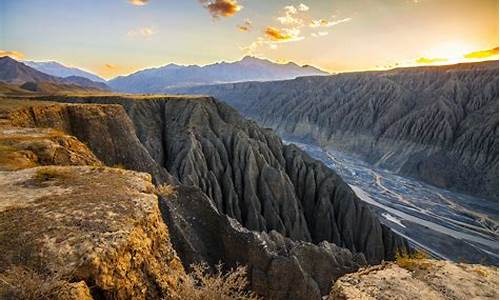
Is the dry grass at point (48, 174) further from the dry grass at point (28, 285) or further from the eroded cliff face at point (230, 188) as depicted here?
the dry grass at point (28, 285)

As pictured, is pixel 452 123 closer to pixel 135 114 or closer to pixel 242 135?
pixel 242 135

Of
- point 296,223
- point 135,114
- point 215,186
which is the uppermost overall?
point 135,114

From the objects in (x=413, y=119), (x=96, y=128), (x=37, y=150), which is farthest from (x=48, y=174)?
(x=413, y=119)

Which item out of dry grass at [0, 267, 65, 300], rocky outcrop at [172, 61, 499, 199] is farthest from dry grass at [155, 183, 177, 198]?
rocky outcrop at [172, 61, 499, 199]

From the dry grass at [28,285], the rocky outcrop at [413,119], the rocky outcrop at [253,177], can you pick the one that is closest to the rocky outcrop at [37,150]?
the dry grass at [28,285]

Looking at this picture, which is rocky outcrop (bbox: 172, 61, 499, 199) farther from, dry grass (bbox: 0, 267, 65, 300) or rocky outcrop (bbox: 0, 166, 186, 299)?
dry grass (bbox: 0, 267, 65, 300)

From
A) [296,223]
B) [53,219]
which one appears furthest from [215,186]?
[53,219]

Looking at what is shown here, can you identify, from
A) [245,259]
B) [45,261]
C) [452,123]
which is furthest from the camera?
[452,123]
